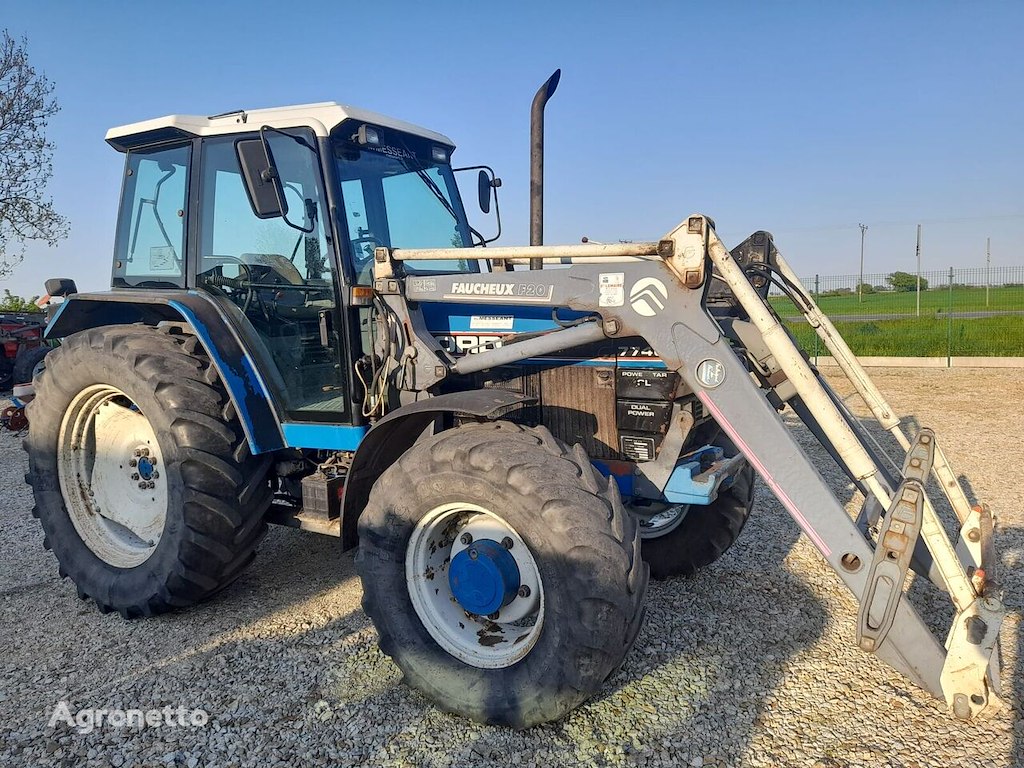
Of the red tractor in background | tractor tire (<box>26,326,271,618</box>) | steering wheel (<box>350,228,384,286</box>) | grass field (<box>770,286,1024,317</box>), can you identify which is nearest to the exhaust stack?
steering wheel (<box>350,228,384,286</box>)

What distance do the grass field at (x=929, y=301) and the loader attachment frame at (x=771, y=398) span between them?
14.2 m

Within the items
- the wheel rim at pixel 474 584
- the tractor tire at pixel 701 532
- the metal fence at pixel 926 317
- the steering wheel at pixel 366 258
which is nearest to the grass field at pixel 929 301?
the metal fence at pixel 926 317

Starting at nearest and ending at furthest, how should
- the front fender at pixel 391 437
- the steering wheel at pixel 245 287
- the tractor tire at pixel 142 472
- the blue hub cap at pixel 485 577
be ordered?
the blue hub cap at pixel 485 577 < the front fender at pixel 391 437 < the tractor tire at pixel 142 472 < the steering wheel at pixel 245 287

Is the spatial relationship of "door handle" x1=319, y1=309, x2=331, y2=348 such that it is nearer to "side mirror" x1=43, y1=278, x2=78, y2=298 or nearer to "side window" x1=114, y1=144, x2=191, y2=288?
"side window" x1=114, y1=144, x2=191, y2=288

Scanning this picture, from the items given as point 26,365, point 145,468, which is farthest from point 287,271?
point 26,365

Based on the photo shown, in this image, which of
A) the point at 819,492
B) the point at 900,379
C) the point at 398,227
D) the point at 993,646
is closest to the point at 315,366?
the point at 398,227

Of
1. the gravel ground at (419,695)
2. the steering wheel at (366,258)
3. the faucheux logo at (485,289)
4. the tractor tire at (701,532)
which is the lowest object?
the gravel ground at (419,695)

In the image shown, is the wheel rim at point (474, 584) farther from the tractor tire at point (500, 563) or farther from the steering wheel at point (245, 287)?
the steering wheel at point (245, 287)

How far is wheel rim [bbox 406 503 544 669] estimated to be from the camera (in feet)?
9.43

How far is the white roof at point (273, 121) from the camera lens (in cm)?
367

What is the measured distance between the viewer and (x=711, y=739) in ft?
9.01

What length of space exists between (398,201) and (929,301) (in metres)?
17.6

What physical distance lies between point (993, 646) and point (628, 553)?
1.32m

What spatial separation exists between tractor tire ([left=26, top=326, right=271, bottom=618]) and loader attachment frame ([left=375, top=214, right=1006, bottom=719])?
3.57 feet
